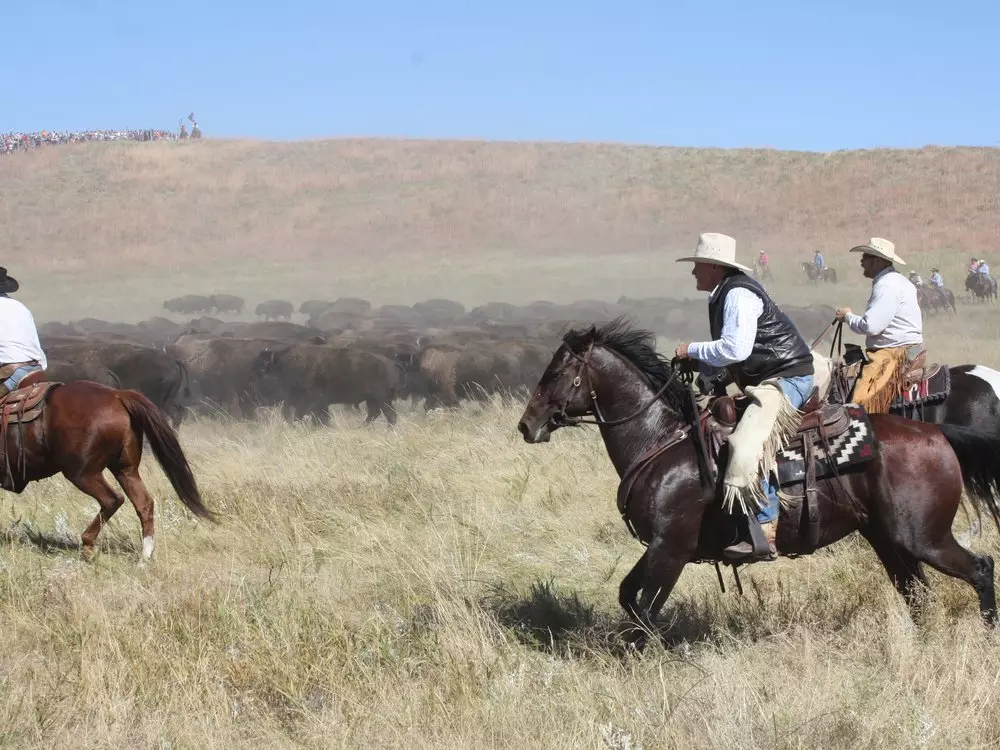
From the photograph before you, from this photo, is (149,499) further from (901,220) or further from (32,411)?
(901,220)

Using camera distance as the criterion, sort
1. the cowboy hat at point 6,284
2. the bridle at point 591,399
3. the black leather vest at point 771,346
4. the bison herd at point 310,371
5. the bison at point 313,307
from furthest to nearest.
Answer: the bison at point 313,307, the bison herd at point 310,371, the cowboy hat at point 6,284, the bridle at point 591,399, the black leather vest at point 771,346

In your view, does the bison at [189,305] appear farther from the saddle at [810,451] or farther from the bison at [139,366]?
the saddle at [810,451]

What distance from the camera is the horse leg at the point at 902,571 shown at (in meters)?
5.88

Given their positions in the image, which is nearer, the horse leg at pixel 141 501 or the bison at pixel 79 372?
the horse leg at pixel 141 501

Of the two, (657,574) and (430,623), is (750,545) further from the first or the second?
(430,623)

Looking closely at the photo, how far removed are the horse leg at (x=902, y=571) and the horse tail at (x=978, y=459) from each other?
0.50 m

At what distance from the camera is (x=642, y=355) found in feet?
19.5

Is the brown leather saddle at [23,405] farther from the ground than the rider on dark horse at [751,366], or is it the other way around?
the rider on dark horse at [751,366]

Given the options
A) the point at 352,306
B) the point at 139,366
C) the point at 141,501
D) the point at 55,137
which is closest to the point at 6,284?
the point at 141,501

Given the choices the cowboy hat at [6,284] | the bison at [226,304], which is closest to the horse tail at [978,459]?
the cowboy hat at [6,284]

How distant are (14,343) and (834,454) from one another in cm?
628

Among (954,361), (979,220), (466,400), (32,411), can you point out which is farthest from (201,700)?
(979,220)

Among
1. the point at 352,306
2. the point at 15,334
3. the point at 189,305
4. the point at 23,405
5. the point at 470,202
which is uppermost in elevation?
the point at 470,202

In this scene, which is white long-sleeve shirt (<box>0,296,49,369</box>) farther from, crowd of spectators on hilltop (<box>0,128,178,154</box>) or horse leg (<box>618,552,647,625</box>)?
crowd of spectators on hilltop (<box>0,128,178,154</box>)
